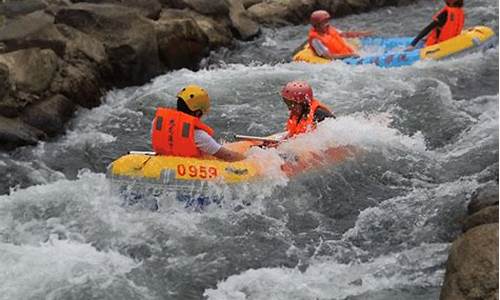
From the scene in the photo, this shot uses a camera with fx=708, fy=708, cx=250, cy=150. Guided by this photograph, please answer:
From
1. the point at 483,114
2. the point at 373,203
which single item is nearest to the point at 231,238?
the point at 373,203

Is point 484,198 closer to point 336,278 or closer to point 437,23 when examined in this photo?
point 336,278

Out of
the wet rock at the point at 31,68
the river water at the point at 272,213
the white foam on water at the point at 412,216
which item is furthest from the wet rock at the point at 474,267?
the wet rock at the point at 31,68

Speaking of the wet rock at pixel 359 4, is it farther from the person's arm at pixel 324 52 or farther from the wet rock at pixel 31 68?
the wet rock at pixel 31 68

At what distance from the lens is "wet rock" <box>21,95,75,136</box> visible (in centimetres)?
1041

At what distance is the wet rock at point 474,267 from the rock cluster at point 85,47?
6.69 m

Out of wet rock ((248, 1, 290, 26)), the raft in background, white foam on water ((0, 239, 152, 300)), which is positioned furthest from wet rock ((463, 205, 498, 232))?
wet rock ((248, 1, 290, 26))

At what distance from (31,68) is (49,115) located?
2.96 ft

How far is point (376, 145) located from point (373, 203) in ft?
4.04

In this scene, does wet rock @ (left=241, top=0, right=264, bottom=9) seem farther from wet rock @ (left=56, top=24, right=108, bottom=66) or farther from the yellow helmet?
the yellow helmet

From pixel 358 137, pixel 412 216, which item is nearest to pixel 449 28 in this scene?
pixel 358 137

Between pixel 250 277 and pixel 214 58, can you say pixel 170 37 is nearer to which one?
pixel 214 58

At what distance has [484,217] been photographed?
19.6 feet

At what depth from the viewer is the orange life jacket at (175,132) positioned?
24.9ft

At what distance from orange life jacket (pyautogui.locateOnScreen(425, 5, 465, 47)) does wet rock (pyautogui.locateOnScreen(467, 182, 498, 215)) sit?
607 cm
